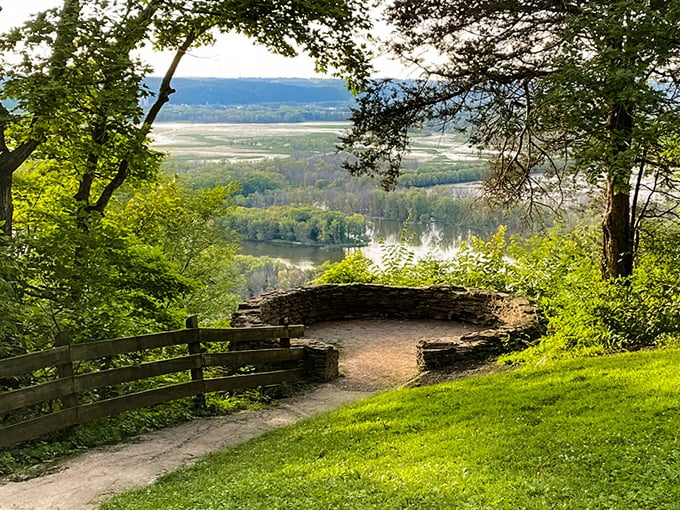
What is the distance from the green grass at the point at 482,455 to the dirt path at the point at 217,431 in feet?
1.30

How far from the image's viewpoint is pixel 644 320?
9641mm

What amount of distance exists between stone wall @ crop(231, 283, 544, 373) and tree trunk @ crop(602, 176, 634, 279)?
1746 millimetres

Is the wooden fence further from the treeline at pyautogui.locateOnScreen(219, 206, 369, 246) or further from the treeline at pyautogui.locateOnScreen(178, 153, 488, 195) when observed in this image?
the treeline at pyautogui.locateOnScreen(219, 206, 369, 246)

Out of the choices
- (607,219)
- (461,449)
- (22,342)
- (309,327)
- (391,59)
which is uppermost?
(391,59)

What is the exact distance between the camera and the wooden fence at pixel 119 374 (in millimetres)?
6574

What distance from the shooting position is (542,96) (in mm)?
8797

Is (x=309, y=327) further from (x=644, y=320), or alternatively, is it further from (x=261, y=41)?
(x=644, y=320)

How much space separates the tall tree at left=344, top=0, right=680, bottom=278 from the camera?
25.7ft

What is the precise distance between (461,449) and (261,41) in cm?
955

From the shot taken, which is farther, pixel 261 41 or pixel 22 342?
pixel 261 41

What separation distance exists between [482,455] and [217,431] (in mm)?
3856

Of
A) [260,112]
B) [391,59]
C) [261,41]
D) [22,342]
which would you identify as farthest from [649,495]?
[260,112]

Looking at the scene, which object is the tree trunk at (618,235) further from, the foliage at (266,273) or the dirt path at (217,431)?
the foliage at (266,273)

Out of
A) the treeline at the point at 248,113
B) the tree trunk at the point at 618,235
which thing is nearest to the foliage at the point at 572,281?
the tree trunk at the point at 618,235
